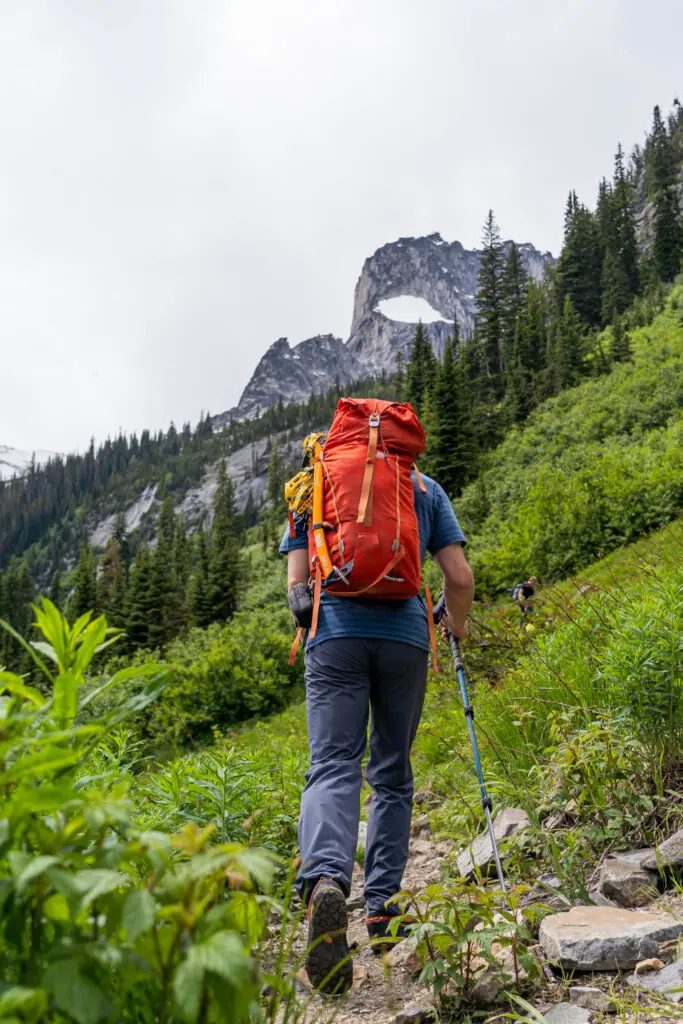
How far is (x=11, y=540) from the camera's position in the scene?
151 meters

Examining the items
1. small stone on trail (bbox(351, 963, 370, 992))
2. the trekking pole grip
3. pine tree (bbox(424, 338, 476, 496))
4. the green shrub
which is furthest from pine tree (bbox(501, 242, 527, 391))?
small stone on trail (bbox(351, 963, 370, 992))

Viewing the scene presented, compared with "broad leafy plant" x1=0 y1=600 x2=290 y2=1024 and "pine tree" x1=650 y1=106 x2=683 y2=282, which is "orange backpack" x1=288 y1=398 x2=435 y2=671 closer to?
"broad leafy plant" x1=0 y1=600 x2=290 y2=1024

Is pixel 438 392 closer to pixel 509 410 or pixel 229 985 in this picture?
pixel 509 410

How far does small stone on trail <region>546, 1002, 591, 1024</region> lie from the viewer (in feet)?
5.49

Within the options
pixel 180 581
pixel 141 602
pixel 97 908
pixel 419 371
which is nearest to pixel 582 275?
pixel 419 371

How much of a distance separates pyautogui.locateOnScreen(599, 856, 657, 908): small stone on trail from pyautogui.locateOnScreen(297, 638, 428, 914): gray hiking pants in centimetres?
74

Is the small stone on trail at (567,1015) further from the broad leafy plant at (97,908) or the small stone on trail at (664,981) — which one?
the broad leafy plant at (97,908)

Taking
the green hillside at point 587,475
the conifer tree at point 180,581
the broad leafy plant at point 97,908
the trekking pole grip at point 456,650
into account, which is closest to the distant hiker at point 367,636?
the trekking pole grip at point 456,650

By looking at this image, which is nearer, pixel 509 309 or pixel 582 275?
pixel 509 309

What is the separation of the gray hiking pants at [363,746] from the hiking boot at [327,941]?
26 cm

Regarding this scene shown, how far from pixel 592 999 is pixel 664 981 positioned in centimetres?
18

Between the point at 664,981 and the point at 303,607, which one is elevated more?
the point at 303,607

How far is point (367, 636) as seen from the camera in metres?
2.74

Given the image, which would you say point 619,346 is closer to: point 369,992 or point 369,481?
point 369,481
